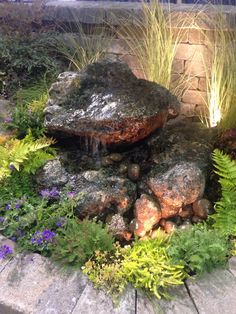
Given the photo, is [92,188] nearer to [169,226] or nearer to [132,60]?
[169,226]

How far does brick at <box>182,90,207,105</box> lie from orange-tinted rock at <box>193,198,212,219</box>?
164cm

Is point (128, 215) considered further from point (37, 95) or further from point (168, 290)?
point (37, 95)

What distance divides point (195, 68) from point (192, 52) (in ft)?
0.59

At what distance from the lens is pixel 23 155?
278cm

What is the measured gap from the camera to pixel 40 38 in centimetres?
455

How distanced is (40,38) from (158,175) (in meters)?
2.64

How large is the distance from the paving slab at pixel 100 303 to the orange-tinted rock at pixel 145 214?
732 mm

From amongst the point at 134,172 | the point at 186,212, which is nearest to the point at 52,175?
the point at 134,172

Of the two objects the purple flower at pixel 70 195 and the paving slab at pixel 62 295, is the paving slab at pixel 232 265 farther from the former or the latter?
the purple flower at pixel 70 195

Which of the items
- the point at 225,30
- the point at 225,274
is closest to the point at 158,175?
the point at 225,274

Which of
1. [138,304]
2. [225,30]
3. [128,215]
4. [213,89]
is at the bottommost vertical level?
[128,215]

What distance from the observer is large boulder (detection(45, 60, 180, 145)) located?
2887 mm

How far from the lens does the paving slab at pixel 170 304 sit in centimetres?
193

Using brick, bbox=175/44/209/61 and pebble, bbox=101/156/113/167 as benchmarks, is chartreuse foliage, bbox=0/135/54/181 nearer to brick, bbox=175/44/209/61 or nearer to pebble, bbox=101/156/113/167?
pebble, bbox=101/156/113/167
